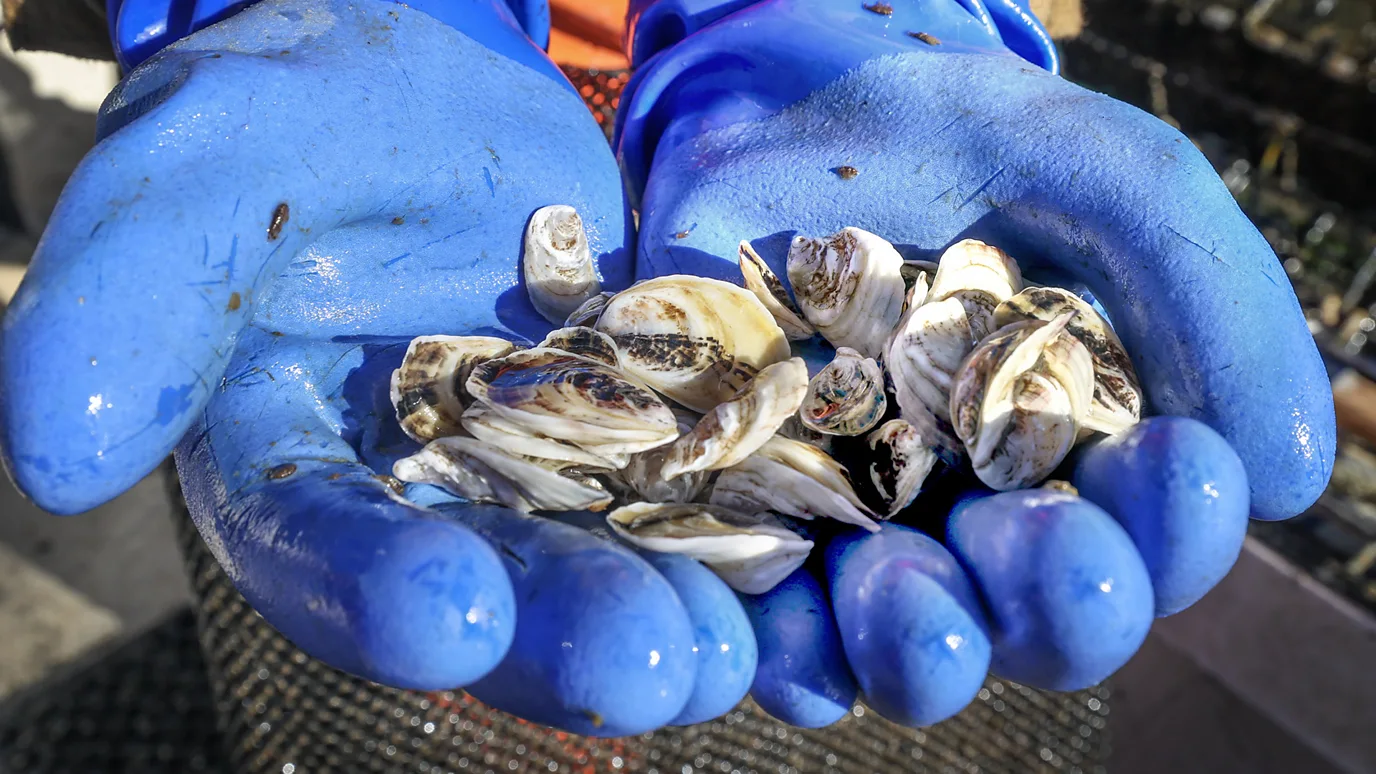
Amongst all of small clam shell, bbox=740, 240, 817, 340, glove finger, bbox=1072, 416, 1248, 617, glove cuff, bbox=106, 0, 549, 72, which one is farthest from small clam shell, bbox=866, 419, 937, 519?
glove cuff, bbox=106, 0, 549, 72

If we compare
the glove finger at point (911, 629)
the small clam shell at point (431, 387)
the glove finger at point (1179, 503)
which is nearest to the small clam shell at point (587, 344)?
the small clam shell at point (431, 387)

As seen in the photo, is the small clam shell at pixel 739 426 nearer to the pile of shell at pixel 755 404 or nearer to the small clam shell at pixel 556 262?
the pile of shell at pixel 755 404

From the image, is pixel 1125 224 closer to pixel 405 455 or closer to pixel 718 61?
pixel 718 61

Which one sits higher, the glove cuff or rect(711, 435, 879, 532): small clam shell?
the glove cuff

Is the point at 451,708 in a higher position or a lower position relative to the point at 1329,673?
higher

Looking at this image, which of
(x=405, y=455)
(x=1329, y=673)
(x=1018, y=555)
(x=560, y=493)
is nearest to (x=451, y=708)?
(x=405, y=455)

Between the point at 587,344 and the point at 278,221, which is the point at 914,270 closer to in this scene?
the point at 587,344

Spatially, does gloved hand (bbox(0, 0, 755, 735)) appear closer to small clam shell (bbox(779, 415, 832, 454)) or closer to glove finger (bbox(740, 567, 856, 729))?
glove finger (bbox(740, 567, 856, 729))
